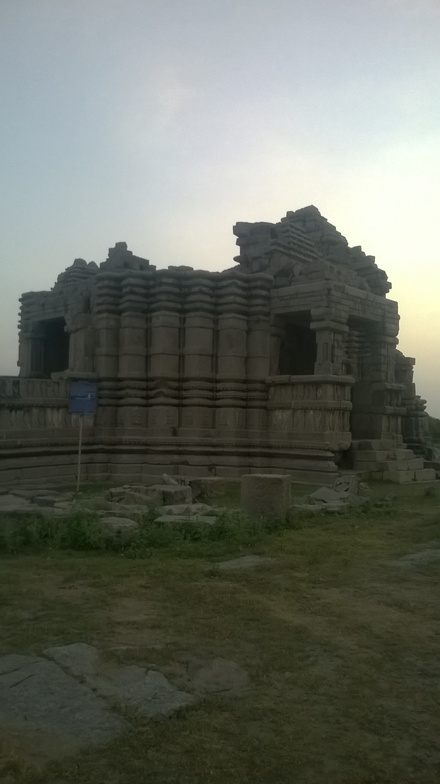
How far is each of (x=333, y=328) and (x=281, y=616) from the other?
1062 centimetres

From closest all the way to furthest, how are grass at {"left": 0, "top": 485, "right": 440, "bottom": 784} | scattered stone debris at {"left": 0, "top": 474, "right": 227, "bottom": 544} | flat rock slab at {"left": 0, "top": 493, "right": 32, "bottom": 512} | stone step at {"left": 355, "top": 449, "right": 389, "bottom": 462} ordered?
grass at {"left": 0, "top": 485, "right": 440, "bottom": 784}, scattered stone debris at {"left": 0, "top": 474, "right": 227, "bottom": 544}, flat rock slab at {"left": 0, "top": 493, "right": 32, "bottom": 512}, stone step at {"left": 355, "top": 449, "right": 389, "bottom": 462}

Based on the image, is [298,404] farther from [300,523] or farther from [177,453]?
[300,523]

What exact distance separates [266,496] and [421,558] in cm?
257

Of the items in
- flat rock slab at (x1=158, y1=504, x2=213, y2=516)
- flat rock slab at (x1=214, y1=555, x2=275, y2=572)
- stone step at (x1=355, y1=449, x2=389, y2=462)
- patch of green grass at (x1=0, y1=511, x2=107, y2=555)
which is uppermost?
stone step at (x1=355, y1=449, x2=389, y2=462)

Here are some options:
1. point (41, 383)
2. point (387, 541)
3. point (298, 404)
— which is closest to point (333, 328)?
point (298, 404)

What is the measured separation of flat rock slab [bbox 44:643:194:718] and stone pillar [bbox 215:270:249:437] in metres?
11.7

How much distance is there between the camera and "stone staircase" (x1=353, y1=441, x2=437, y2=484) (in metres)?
15.2

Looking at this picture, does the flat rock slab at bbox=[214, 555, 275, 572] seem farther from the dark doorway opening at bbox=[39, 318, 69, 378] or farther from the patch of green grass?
the dark doorway opening at bbox=[39, 318, 69, 378]

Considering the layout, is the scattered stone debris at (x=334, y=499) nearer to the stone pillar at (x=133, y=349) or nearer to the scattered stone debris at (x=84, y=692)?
the stone pillar at (x=133, y=349)

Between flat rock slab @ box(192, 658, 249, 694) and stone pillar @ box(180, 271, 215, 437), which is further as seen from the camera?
stone pillar @ box(180, 271, 215, 437)

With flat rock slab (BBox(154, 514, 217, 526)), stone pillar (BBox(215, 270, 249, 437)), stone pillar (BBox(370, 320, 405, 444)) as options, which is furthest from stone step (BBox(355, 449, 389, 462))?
flat rock slab (BBox(154, 514, 217, 526))

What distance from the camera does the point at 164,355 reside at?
15.8m

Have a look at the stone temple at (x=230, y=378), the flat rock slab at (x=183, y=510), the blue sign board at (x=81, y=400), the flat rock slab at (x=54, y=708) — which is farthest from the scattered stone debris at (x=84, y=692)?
the stone temple at (x=230, y=378)

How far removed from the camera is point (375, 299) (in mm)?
16469
